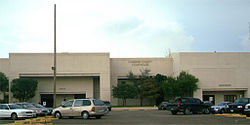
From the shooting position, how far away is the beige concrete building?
6450 centimetres

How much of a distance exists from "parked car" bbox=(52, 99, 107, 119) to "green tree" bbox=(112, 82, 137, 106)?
3528 centimetres

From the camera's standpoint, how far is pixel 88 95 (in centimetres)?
6775

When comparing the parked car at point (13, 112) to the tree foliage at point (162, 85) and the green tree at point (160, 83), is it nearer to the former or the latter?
the tree foliage at point (162, 85)

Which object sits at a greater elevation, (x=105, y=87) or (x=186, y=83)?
(x=186, y=83)

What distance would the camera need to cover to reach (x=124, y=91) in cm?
6412

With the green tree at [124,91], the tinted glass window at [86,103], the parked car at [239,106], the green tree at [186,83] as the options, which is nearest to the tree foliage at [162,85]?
the green tree at [186,83]

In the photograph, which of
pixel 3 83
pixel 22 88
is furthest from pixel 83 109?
pixel 3 83

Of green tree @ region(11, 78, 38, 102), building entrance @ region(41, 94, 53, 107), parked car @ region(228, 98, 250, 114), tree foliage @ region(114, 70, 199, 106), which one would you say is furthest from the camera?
building entrance @ region(41, 94, 53, 107)

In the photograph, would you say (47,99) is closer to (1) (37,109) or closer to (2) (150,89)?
(2) (150,89)

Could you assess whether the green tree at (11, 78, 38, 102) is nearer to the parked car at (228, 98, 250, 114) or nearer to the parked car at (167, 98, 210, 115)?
the parked car at (167, 98, 210, 115)

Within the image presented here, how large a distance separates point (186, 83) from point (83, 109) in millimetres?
36203

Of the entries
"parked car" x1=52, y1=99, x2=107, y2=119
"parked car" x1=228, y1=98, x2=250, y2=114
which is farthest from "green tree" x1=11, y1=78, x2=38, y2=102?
"parked car" x1=228, y1=98, x2=250, y2=114

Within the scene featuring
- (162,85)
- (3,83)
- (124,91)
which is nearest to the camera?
(124,91)

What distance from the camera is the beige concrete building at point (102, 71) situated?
212 ft
